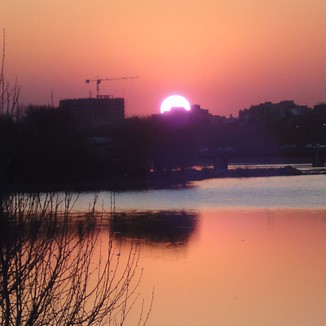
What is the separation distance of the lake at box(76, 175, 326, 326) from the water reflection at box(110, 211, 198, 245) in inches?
3.6

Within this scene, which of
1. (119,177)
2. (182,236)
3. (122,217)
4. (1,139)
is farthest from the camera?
(119,177)

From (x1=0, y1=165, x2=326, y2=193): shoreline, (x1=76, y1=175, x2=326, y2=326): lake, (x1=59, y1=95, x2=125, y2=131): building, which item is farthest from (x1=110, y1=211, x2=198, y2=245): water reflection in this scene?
(x1=59, y1=95, x2=125, y2=131): building

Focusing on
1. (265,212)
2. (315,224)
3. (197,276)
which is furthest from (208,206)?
(197,276)

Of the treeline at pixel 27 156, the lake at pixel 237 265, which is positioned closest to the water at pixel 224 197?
the lake at pixel 237 265

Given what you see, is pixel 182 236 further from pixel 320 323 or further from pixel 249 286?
pixel 320 323

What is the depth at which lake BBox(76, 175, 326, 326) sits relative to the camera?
17.5m

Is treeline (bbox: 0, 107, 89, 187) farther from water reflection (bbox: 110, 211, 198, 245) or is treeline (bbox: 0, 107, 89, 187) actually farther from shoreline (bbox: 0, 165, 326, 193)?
shoreline (bbox: 0, 165, 326, 193)

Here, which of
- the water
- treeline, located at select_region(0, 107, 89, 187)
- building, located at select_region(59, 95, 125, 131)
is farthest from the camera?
building, located at select_region(59, 95, 125, 131)

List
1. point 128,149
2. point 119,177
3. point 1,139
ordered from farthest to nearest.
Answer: point 128,149
point 119,177
point 1,139

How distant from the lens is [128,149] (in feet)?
260

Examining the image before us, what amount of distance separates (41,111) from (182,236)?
41.5 m

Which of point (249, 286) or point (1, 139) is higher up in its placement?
point (1, 139)

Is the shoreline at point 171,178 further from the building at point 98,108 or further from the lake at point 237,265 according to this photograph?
the building at point 98,108

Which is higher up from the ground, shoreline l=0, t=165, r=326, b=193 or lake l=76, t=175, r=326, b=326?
shoreline l=0, t=165, r=326, b=193
